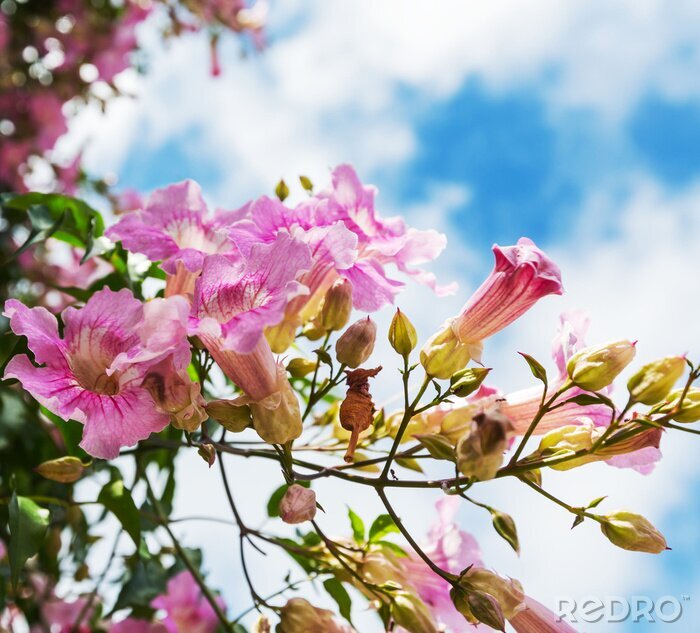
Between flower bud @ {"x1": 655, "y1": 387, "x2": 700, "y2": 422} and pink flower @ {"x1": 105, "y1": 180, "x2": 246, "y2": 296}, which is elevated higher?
pink flower @ {"x1": 105, "y1": 180, "x2": 246, "y2": 296}

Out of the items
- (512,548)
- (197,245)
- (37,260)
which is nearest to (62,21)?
(37,260)

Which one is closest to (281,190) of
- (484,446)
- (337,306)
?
(337,306)

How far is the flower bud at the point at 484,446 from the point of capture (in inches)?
36.6

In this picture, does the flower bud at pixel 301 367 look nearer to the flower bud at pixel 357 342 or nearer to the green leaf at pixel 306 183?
the flower bud at pixel 357 342

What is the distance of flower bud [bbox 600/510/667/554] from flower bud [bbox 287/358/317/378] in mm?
585

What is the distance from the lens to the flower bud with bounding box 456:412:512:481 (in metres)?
0.93

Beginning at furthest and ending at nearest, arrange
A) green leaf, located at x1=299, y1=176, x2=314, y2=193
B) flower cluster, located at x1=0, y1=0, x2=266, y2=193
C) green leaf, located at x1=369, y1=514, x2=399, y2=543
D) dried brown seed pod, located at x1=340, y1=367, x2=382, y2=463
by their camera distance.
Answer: flower cluster, located at x1=0, y1=0, x2=266, y2=193
green leaf, located at x1=299, y1=176, x2=314, y2=193
green leaf, located at x1=369, y1=514, x2=399, y2=543
dried brown seed pod, located at x1=340, y1=367, x2=382, y2=463

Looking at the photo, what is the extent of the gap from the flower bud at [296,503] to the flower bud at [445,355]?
0.28 m

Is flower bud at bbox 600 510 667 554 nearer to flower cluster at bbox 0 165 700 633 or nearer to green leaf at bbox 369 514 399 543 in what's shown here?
flower cluster at bbox 0 165 700 633

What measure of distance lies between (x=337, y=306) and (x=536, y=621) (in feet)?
2.03

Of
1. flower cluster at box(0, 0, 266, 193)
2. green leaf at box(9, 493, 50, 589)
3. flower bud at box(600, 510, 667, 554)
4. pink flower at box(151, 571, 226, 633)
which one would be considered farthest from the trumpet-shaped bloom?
flower cluster at box(0, 0, 266, 193)

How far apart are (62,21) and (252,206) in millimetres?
4236

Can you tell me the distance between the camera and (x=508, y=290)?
4.06 ft

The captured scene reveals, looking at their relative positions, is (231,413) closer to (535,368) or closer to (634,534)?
(535,368)
